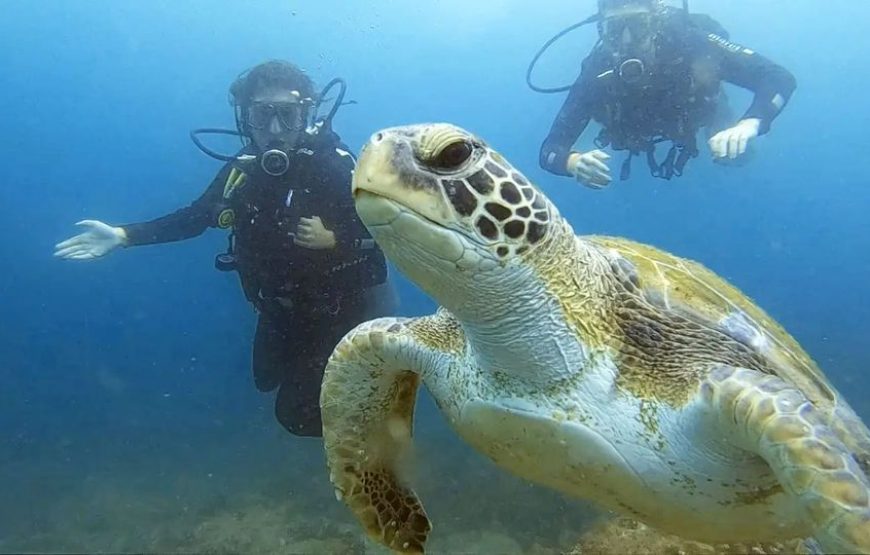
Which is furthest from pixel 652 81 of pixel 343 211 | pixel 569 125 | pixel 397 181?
pixel 397 181

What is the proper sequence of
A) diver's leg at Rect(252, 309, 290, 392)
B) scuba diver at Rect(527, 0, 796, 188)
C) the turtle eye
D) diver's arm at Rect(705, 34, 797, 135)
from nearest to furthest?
the turtle eye < diver's leg at Rect(252, 309, 290, 392) < diver's arm at Rect(705, 34, 797, 135) < scuba diver at Rect(527, 0, 796, 188)

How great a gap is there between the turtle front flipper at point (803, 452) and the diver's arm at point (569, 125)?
4244 mm

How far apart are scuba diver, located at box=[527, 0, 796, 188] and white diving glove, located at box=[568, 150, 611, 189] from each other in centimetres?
116

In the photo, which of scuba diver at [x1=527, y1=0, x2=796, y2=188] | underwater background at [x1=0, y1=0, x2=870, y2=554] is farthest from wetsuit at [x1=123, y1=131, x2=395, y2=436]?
underwater background at [x1=0, y1=0, x2=870, y2=554]

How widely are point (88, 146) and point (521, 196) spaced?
5237 cm

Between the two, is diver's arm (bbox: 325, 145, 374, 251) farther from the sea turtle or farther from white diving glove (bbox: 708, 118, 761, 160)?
white diving glove (bbox: 708, 118, 761, 160)

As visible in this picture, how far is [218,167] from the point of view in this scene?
3691 cm

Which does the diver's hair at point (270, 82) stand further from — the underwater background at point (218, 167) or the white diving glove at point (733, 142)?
the underwater background at point (218, 167)

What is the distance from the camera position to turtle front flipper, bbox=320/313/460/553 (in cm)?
257

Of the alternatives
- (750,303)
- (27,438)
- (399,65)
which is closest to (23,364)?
(27,438)

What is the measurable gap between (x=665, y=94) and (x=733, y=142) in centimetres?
171

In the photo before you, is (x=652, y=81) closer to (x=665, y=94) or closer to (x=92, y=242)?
(x=665, y=94)

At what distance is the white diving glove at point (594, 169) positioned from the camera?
4.53 metres

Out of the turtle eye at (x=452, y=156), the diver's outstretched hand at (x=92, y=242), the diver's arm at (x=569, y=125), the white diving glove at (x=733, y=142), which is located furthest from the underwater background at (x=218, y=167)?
the turtle eye at (x=452, y=156)
